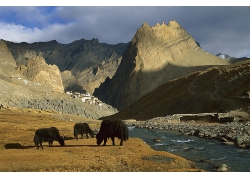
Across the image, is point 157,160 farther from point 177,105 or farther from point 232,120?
point 177,105

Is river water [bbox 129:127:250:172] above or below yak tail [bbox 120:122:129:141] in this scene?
below

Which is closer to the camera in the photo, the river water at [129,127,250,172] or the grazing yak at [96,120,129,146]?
the river water at [129,127,250,172]

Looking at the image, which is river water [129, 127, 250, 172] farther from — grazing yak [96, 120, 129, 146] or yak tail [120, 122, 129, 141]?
grazing yak [96, 120, 129, 146]

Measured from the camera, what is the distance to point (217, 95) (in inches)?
3740

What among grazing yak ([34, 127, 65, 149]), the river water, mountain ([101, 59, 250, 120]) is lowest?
the river water

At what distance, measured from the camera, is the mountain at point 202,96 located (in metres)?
83.6

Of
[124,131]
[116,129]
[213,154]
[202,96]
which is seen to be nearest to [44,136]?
[116,129]

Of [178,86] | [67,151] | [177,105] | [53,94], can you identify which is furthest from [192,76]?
[67,151]

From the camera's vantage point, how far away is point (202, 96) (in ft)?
327

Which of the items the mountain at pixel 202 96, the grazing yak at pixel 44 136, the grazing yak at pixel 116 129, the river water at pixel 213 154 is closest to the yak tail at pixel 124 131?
the grazing yak at pixel 116 129

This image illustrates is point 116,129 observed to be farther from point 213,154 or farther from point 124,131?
point 213,154

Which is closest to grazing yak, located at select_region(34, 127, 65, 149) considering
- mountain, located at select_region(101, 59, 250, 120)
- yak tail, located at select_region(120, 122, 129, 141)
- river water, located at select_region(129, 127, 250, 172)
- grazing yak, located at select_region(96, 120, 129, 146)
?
grazing yak, located at select_region(96, 120, 129, 146)

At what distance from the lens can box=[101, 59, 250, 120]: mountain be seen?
8359 centimetres
